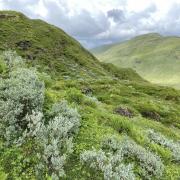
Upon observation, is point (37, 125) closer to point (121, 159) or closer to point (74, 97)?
point (121, 159)

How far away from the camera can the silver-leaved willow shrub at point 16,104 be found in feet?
44.6

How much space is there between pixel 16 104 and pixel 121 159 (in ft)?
16.0

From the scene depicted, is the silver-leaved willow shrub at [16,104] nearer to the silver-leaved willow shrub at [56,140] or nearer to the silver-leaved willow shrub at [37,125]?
the silver-leaved willow shrub at [37,125]

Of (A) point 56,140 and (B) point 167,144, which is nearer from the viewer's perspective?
(A) point 56,140

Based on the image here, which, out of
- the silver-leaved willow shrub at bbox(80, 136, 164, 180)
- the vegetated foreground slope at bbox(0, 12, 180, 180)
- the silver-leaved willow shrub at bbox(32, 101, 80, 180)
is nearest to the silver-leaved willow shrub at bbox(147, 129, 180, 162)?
the vegetated foreground slope at bbox(0, 12, 180, 180)

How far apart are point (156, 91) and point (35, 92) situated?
7716cm

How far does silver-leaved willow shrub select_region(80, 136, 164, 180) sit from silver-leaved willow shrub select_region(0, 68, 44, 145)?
2832mm

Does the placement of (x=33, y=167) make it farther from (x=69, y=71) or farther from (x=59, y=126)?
(x=69, y=71)

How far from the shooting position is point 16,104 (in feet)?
47.9

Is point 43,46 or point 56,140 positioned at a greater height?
point 43,46

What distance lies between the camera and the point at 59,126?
13.9m

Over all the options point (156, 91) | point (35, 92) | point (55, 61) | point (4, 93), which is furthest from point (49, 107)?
point (55, 61)

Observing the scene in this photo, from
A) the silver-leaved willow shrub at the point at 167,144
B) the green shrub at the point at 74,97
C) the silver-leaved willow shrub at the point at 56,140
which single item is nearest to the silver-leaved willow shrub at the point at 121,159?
the silver-leaved willow shrub at the point at 56,140

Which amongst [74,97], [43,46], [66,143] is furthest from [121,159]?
[43,46]
